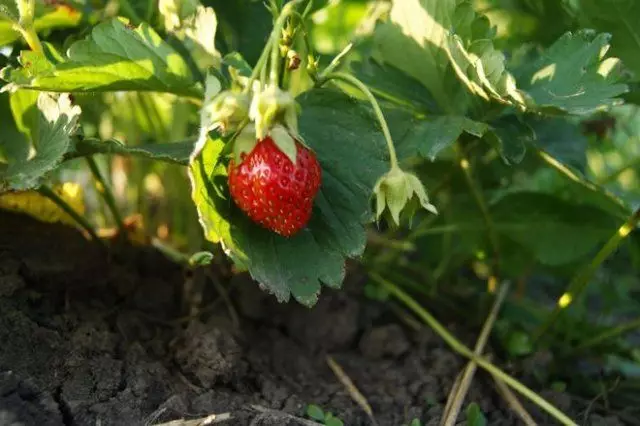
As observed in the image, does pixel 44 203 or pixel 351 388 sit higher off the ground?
pixel 44 203

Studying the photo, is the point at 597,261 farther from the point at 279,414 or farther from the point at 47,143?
the point at 47,143

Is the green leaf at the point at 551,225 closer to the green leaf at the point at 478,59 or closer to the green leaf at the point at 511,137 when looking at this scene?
the green leaf at the point at 511,137

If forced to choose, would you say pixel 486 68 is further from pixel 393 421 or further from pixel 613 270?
pixel 613 270

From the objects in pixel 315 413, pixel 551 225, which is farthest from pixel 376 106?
pixel 551 225

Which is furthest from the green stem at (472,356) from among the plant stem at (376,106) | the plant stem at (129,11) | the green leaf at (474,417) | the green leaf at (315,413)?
the plant stem at (129,11)

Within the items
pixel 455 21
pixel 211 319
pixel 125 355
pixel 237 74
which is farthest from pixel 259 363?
pixel 455 21

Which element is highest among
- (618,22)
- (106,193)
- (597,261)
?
(618,22)

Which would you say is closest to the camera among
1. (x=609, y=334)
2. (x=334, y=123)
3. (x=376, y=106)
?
(x=376, y=106)
